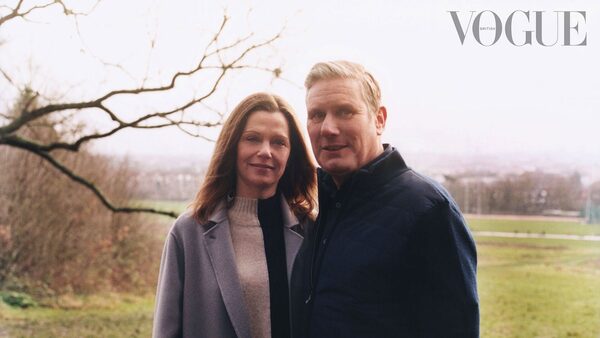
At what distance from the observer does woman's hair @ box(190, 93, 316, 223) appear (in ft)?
4.21

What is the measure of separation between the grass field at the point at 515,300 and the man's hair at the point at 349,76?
3.43 metres

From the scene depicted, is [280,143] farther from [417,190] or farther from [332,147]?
[417,190]

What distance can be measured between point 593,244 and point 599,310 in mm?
481

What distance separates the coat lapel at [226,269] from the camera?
3.96ft

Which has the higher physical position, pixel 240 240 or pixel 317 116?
pixel 317 116

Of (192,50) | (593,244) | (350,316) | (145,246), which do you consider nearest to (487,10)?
(192,50)

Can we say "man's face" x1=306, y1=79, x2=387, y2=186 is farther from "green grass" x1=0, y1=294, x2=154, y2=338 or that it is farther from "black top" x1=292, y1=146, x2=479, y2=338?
"green grass" x1=0, y1=294, x2=154, y2=338

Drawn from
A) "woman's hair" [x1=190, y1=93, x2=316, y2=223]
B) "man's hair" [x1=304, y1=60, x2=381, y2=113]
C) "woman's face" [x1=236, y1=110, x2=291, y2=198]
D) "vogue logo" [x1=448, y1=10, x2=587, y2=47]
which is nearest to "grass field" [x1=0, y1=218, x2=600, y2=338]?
"vogue logo" [x1=448, y1=10, x2=587, y2=47]

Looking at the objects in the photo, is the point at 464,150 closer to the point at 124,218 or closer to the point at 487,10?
the point at 487,10

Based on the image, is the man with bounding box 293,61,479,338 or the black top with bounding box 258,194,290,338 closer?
the man with bounding box 293,61,479,338

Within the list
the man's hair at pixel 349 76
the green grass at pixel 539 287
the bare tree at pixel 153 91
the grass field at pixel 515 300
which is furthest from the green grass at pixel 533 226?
the man's hair at pixel 349 76

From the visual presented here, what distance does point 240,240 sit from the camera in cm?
130

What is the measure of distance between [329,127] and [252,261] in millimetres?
359

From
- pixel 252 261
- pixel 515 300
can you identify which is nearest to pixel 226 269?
pixel 252 261
